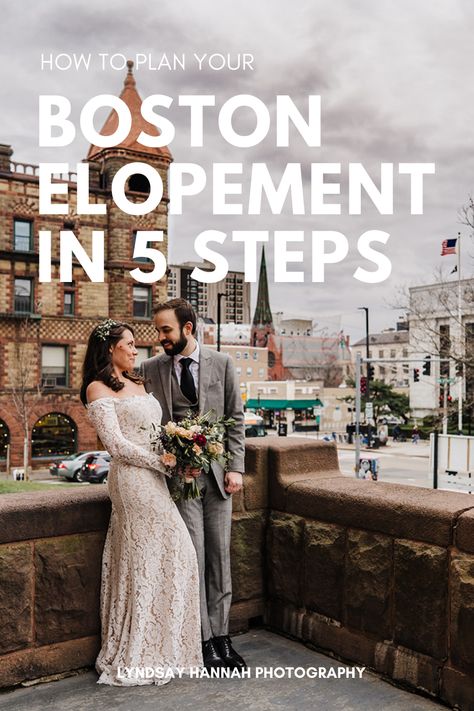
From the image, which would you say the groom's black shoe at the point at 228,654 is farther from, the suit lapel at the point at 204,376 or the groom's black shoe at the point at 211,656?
the suit lapel at the point at 204,376

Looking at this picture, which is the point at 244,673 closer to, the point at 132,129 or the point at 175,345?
the point at 175,345

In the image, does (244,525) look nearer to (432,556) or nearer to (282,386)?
(432,556)

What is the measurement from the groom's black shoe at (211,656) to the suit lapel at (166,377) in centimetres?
141

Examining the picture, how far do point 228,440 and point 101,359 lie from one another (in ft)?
3.23

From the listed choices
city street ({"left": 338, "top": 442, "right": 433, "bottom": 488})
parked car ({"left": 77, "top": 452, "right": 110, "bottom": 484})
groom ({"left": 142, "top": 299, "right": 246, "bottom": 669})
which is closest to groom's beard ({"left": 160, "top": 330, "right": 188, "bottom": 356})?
groom ({"left": 142, "top": 299, "right": 246, "bottom": 669})

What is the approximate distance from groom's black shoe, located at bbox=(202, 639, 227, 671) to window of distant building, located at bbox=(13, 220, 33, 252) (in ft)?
111

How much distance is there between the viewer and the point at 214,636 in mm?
4387

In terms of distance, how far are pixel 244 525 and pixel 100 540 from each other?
43.3 inches

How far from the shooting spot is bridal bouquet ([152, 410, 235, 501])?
156 inches

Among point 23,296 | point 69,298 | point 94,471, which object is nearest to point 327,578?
point 94,471

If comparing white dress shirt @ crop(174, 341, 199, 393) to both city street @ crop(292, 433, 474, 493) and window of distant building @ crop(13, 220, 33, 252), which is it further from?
window of distant building @ crop(13, 220, 33, 252)

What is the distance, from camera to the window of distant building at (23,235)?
35.6 metres

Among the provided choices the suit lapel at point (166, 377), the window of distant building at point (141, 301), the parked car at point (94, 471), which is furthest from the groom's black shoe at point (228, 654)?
the window of distant building at point (141, 301)

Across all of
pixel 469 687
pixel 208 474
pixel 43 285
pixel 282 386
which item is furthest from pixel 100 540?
pixel 282 386
